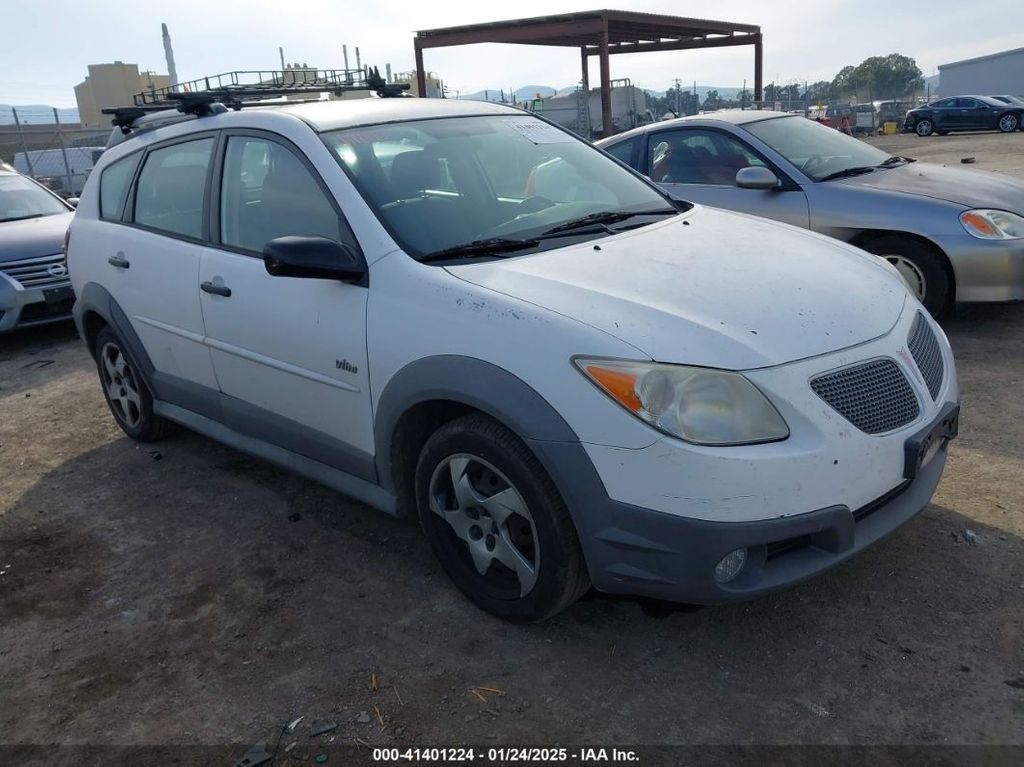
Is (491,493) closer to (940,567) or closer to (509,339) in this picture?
(509,339)

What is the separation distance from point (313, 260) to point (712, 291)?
1393mm

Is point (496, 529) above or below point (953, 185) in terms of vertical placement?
below

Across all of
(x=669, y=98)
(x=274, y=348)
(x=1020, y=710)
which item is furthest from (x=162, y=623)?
(x=669, y=98)

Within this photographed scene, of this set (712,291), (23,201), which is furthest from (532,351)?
(23,201)

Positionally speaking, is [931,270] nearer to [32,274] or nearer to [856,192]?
[856,192]

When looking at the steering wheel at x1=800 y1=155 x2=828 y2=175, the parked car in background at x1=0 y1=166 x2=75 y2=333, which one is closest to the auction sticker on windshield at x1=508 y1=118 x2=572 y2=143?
the steering wheel at x1=800 y1=155 x2=828 y2=175

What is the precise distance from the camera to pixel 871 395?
104 inches

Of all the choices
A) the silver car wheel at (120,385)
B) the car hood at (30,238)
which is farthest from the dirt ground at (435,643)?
the car hood at (30,238)

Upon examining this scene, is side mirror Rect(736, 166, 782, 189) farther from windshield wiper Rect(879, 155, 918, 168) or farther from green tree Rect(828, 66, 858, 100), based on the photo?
green tree Rect(828, 66, 858, 100)

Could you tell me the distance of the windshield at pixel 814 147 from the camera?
638 cm

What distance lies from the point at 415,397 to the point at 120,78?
6539cm

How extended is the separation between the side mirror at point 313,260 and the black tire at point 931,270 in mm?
4215

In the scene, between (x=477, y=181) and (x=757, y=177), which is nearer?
(x=477, y=181)

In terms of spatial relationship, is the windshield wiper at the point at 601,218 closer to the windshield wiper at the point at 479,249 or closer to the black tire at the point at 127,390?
the windshield wiper at the point at 479,249
